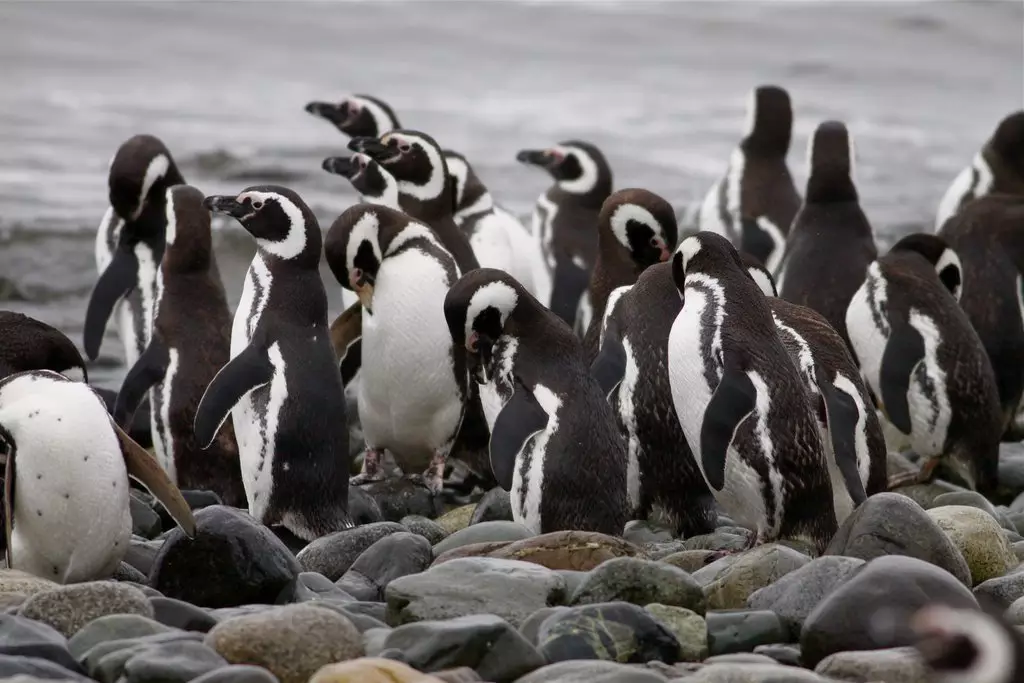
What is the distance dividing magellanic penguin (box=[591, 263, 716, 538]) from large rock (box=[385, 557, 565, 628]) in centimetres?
161

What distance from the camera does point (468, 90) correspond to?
2377cm

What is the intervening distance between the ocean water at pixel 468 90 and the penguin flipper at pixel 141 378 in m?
2.40

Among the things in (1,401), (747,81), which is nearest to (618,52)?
(747,81)

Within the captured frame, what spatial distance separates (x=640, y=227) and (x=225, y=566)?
291 centimetres

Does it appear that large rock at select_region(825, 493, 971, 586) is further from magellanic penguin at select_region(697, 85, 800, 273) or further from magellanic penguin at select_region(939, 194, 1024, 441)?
magellanic penguin at select_region(697, 85, 800, 273)

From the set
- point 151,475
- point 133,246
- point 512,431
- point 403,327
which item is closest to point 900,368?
point 403,327

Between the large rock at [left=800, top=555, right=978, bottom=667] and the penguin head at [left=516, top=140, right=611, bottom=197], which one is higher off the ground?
the penguin head at [left=516, top=140, right=611, bottom=197]

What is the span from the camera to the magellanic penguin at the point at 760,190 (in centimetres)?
1105

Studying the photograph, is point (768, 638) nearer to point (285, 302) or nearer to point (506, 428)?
point (506, 428)

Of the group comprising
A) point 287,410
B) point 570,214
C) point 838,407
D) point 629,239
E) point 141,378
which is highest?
point 629,239

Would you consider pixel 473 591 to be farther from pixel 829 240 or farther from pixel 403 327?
pixel 829 240

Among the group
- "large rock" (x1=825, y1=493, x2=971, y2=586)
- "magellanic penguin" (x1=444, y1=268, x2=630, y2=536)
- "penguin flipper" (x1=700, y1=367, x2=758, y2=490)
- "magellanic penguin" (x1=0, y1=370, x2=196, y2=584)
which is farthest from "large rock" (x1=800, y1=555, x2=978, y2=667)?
"magellanic penguin" (x1=0, y1=370, x2=196, y2=584)

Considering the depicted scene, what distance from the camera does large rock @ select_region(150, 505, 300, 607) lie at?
477 centimetres

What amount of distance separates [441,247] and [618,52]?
864 inches
